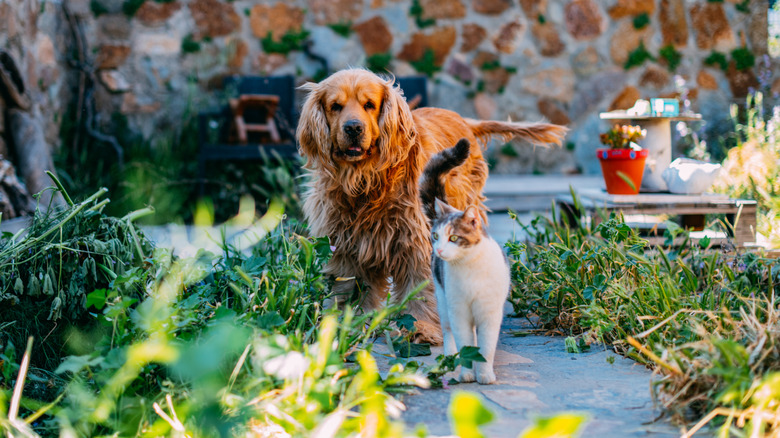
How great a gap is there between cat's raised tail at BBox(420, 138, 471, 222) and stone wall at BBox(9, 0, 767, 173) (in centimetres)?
387

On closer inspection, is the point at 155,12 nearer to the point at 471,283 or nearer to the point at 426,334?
the point at 426,334

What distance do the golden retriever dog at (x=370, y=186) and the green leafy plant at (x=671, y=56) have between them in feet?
14.0

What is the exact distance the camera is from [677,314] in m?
2.09

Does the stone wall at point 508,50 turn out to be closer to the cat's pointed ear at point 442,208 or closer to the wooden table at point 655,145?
the wooden table at point 655,145

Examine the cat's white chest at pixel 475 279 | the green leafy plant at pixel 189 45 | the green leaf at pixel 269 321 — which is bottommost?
the green leaf at pixel 269 321

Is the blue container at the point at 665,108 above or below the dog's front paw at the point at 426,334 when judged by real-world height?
above

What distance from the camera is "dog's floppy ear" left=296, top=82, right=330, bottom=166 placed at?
2678 millimetres

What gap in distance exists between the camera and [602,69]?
623 centimetres

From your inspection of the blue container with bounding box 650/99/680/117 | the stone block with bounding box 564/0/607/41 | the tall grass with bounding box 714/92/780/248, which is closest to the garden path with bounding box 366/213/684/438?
the tall grass with bounding box 714/92/780/248

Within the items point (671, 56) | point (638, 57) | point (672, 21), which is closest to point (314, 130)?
point (638, 57)

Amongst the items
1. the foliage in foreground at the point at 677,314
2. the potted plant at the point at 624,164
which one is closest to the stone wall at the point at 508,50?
the potted plant at the point at 624,164

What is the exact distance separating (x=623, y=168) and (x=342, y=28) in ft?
10.9

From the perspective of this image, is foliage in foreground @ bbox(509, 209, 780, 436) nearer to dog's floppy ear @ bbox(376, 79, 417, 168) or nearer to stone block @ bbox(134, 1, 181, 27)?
dog's floppy ear @ bbox(376, 79, 417, 168)

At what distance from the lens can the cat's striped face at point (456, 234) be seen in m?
1.94
